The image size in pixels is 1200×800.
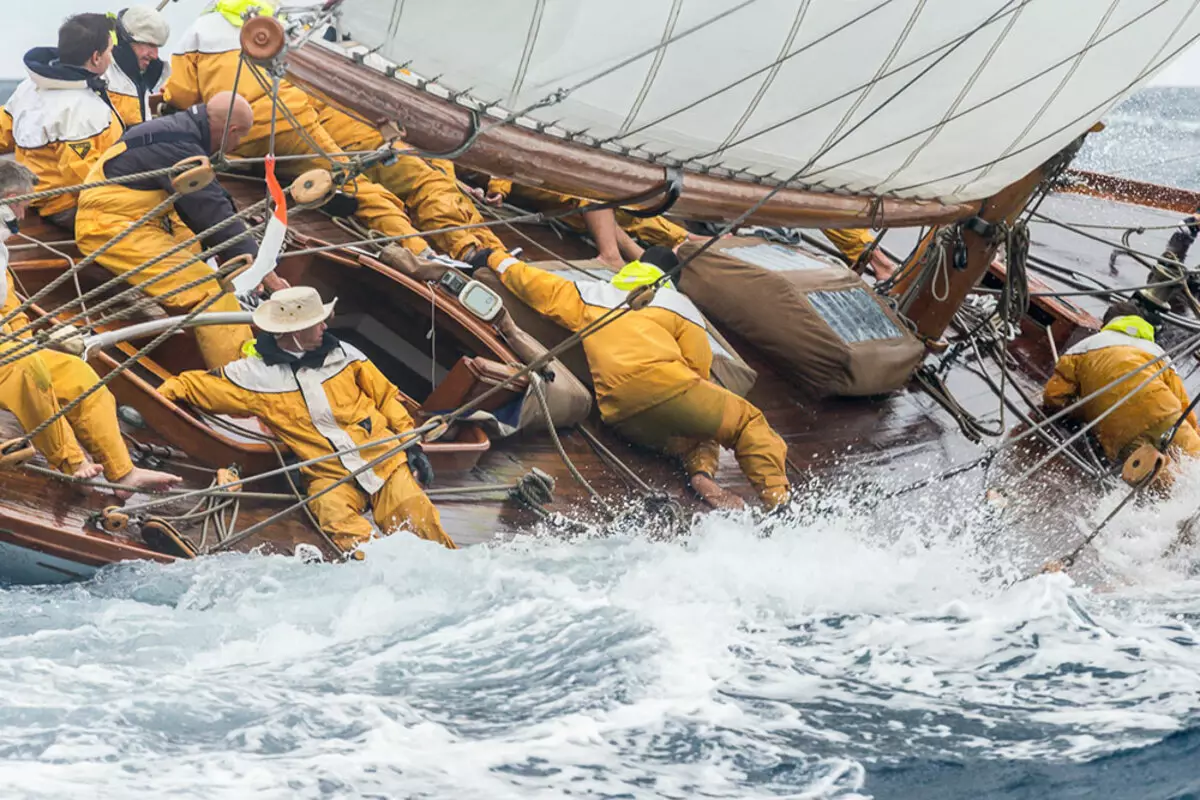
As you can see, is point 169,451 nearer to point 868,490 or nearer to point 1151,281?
point 868,490

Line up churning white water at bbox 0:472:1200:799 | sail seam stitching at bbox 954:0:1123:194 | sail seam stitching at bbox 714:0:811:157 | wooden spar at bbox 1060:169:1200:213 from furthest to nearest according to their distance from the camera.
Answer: wooden spar at bbox 1060:169:1200:213
sail seam stitching at bbox 954:0:1123:194
sail seam stitching at bbox 714:0:811:157
churning white water at bbox 0:472:1200:799

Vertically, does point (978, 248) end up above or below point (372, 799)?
above

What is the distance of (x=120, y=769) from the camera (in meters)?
3.98

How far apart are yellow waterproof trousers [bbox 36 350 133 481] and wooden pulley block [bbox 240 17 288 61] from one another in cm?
113

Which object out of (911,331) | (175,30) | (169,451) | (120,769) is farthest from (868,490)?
(175,30)

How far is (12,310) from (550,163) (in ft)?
6.04

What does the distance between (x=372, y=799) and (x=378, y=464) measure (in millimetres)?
1468

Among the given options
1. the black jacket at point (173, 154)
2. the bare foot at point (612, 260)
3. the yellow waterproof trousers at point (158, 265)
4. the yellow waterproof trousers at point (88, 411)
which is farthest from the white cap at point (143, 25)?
the yellow waterproof trousers at point (88, 411)

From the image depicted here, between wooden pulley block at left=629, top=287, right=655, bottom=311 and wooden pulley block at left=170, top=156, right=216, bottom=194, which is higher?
wooden pulley block at left=170, top=156, right=216, bottom=194

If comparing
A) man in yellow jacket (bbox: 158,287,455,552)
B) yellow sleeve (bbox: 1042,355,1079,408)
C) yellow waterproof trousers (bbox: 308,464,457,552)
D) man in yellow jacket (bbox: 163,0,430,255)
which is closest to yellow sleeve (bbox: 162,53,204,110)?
man in yellow jacket (bbox: 163,0,430,255)

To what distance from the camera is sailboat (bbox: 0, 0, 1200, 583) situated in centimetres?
487

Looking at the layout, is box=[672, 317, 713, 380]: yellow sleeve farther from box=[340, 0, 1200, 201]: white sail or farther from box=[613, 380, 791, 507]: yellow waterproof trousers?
box=[340, 0, 1200, 201]: white sail

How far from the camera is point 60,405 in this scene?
4.87m

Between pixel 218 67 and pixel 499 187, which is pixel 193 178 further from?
pixel 499 187
